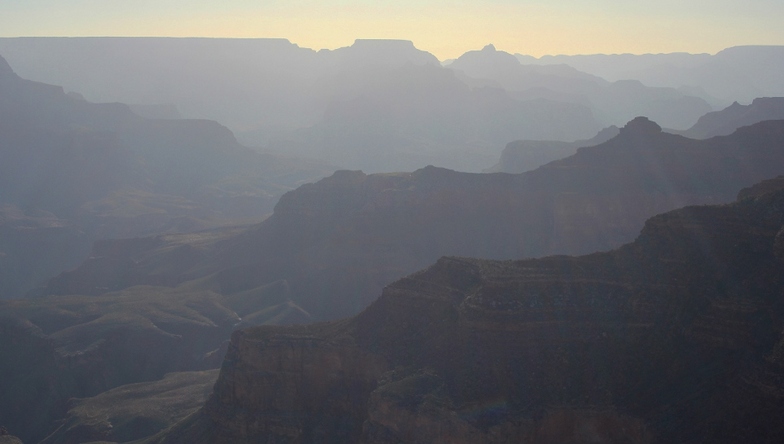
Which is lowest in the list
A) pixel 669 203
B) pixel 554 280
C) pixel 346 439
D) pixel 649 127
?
pixel 346 439

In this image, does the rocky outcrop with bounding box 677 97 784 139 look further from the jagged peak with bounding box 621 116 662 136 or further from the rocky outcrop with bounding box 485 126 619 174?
the jagged peak with bounding box 621 116 662 136

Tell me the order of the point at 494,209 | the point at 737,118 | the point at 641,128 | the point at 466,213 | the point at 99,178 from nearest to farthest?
the point at 641,128 → the point at 494,209 → the point at 466,213 → the point at 737,118 → the point at 99,178

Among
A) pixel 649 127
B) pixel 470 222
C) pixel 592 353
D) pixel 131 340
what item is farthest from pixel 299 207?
pixel 592 353

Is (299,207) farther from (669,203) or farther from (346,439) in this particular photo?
(346,439)

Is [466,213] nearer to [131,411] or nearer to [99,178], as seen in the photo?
[131,411]

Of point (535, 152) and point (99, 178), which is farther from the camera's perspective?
point (99, 178)

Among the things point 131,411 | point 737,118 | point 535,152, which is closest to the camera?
point 131,411

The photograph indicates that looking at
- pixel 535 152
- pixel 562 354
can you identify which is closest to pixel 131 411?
pixel 562 354

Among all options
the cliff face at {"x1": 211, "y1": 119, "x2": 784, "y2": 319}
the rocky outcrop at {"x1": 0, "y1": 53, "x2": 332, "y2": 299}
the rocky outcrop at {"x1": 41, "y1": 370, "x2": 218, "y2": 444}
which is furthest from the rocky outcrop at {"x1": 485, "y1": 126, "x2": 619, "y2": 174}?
the rocky outcrop at {"x1": 41, "y1": 370, "x2": 218, "y2": 444}
